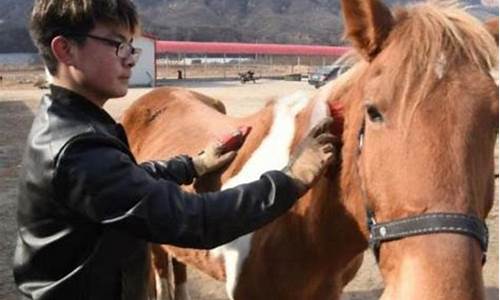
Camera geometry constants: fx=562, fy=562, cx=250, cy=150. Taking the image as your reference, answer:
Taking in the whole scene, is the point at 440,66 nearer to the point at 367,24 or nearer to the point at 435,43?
the point at 435,43

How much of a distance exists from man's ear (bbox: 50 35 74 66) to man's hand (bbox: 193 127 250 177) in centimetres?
109

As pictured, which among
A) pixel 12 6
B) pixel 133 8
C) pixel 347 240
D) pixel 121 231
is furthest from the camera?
pixel 12 6

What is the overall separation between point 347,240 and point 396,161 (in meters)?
0.74

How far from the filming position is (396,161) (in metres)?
1.63

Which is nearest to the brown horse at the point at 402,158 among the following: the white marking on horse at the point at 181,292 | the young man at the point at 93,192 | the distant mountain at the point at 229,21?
the young man at the point at 93,192

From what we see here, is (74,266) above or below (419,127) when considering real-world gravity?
below

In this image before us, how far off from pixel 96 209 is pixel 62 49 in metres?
0.50

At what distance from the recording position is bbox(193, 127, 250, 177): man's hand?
9.05 ft

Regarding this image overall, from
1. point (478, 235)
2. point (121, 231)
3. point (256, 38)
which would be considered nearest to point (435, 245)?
point (478, 235)

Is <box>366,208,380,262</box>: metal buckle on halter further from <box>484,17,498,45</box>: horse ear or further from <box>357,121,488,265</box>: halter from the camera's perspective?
<box>484,17,498,45</box>: horse ear

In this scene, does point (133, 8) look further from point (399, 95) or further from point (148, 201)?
point (399, 95)

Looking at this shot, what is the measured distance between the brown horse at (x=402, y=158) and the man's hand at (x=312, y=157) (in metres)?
0.07

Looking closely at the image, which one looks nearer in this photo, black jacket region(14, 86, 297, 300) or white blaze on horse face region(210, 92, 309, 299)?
black jacket region(14, 86, 297, 300)

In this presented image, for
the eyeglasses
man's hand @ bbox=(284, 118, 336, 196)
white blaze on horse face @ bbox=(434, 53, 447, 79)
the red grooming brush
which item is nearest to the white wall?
the red grooming brush
